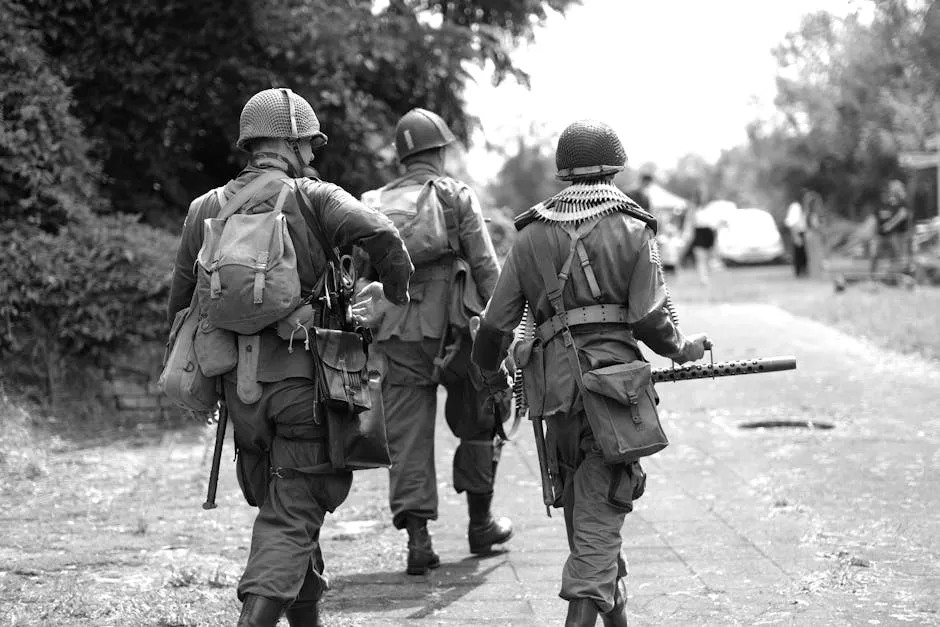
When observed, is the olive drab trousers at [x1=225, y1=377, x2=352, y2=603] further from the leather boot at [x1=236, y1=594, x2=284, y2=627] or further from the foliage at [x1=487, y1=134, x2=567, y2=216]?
the foliage at [x1=487, y1=134, x2=567, y2=216]

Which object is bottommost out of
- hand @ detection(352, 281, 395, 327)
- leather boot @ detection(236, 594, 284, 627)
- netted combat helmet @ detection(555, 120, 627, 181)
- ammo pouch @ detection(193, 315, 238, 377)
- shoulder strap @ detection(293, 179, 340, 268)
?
leather boot @ detection(236, 594, 284, 627)

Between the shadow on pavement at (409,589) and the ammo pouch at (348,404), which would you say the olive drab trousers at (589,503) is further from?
the shadow on pavement at (409,589)

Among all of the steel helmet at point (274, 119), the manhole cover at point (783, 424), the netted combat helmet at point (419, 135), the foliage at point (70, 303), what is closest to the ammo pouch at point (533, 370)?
the steel helmet at point (274, 119)

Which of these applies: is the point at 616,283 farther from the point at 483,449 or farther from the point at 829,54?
the point at 829,54

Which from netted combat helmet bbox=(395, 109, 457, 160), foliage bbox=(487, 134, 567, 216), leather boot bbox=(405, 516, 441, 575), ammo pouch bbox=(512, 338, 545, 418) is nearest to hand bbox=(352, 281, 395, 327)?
ammo pouch bbox=(512, 338, 545, 418)

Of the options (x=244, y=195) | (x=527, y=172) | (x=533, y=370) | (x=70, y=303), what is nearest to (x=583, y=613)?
(x=533, y=370)

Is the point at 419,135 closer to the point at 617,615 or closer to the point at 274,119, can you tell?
the point at 274,119

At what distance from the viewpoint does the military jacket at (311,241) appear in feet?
15.3

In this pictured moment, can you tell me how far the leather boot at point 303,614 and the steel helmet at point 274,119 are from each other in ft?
5.52

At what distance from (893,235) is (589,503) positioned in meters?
21.8

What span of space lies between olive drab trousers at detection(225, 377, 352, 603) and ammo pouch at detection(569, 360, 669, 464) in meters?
0.94

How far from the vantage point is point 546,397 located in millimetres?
4793

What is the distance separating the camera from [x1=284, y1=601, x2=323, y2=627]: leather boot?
4887mm

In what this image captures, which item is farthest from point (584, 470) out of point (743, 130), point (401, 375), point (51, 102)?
point (743, 130)
